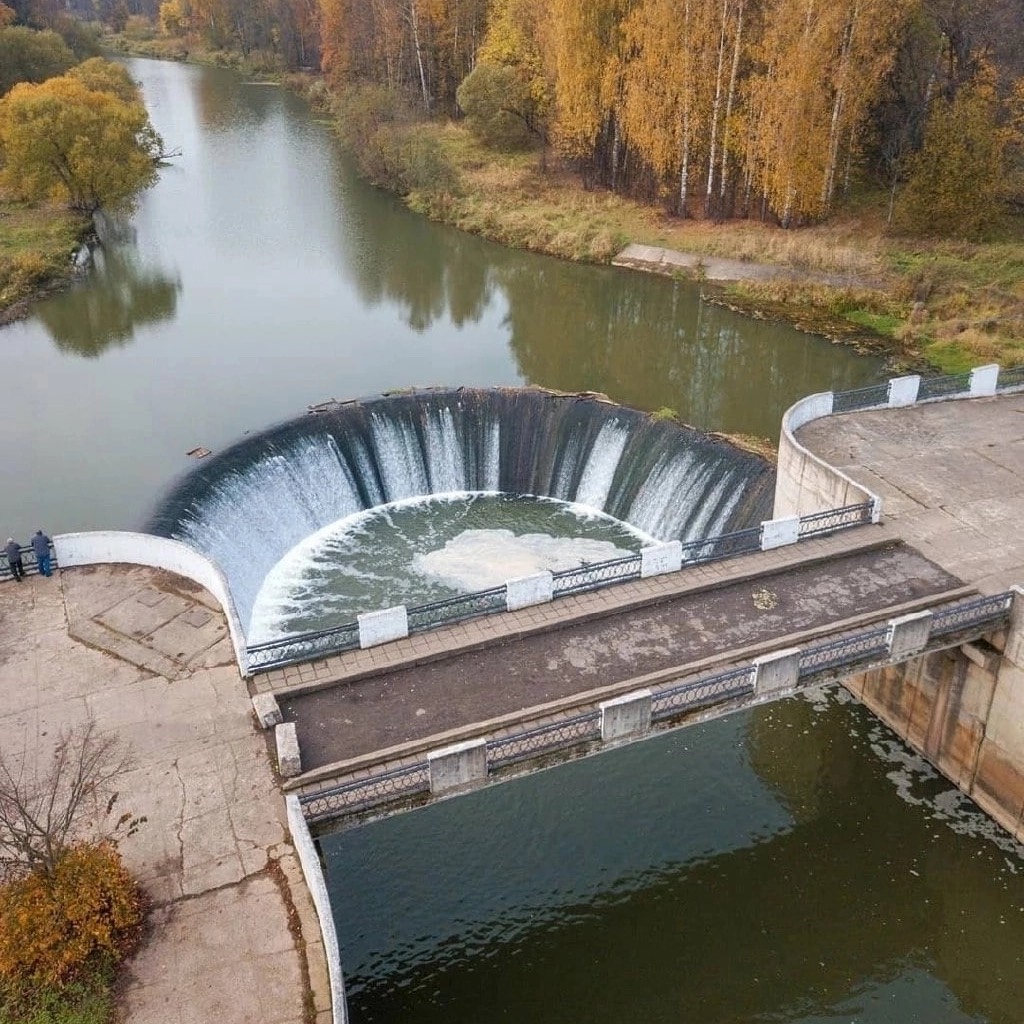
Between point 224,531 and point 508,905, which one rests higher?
point 224,531

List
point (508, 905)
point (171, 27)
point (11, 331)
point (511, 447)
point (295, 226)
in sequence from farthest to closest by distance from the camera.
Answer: point (171, 27) < point (295, 226) < point (11, 331) < point (511, 447) < point (508, 905)

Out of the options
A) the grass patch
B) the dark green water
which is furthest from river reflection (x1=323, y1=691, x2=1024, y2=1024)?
the dark green water

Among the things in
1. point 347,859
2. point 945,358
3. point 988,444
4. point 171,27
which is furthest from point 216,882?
point 171,27

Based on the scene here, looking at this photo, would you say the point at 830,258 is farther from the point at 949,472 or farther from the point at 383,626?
the point at 383,626

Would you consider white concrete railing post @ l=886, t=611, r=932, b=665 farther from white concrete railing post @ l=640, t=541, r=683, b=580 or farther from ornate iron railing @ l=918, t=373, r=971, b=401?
ornate iron railing @ l=918, t=373, r=971, b=401

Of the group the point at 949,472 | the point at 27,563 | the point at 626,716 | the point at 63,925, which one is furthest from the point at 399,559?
the point at 63,925

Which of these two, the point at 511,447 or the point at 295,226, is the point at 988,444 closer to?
the point at 511,447
